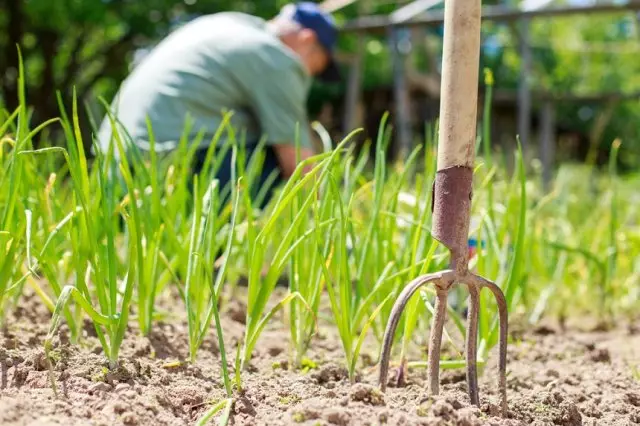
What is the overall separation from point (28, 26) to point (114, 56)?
1.13m

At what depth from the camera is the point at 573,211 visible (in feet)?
12.2

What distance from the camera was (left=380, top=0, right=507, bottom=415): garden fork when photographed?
1.05 metres

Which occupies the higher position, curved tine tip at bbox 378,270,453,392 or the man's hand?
the man's hand

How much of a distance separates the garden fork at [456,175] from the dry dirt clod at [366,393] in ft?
0.05

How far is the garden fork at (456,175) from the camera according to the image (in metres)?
1.05

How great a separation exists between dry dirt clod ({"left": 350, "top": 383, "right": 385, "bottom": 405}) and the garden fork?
16mm

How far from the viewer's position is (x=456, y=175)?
3.56ft

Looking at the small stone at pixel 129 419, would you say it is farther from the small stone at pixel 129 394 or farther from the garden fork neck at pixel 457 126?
the garden fork neck at pixel 457 126

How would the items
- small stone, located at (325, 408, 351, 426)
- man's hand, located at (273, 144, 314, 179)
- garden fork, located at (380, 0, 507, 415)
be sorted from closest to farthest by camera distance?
small stone, located at (325, 408, 351, 426)
garden fork, located at (380, 0, 507, 415)
man's hand, located at (273, 144, 314, 179)

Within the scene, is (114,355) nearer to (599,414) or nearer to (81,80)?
(599,414)

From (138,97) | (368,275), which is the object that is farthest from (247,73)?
(368,275)

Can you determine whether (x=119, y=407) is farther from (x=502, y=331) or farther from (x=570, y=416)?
(x=570, y=416)

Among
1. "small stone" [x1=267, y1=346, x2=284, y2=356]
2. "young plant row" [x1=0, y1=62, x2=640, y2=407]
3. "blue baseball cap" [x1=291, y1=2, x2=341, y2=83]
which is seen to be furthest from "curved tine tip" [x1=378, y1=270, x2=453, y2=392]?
"blue baseball cap" [x1=291, y1=2, x2=341, y2=83]

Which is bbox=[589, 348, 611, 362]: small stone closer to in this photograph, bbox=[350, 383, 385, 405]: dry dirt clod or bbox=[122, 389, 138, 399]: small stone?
bbox=[350, 383, 385, 405]: dry dirt clod
